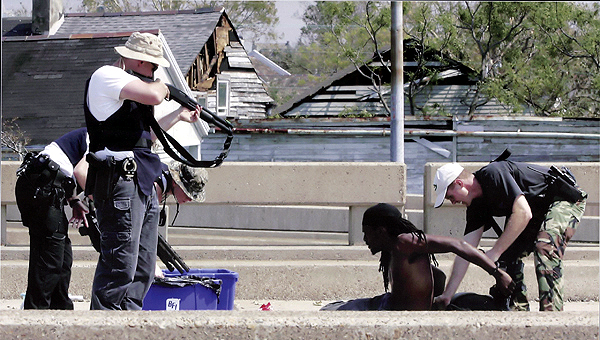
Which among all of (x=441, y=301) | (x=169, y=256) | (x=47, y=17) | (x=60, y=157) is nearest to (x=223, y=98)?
(x=47, y=17)

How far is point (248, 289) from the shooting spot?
7.16 m

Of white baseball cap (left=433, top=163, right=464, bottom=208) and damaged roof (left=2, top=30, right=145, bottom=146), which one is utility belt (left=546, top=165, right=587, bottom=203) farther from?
damaged roof (left=2, top=30, right=145, bottom=146)

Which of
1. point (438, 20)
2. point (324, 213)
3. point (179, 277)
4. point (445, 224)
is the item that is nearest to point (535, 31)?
point (438, 20)

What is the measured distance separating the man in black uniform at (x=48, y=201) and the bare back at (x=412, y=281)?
2183 mm

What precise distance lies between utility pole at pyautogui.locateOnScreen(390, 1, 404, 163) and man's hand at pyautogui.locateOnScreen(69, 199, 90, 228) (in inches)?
313

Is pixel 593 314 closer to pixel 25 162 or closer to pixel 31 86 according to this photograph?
pixel 25 162

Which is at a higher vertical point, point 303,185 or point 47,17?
point 47,17

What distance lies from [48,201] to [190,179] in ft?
3.10

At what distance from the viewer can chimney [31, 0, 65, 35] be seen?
61.9 feet

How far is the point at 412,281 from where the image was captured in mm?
4816

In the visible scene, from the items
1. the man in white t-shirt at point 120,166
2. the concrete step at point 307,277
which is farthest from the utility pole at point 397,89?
the man in white t-shirt at point 120,166

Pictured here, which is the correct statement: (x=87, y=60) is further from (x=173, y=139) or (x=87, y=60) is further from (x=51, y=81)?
(x=173, y=139)

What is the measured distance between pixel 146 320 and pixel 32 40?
50.8ft

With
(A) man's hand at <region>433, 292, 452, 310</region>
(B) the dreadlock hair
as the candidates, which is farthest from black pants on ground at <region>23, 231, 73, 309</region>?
(A) man's hand at <region>433, 292, 452, 310</region>
